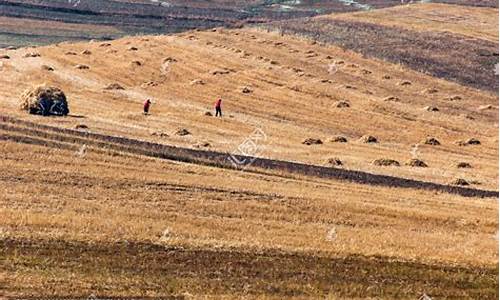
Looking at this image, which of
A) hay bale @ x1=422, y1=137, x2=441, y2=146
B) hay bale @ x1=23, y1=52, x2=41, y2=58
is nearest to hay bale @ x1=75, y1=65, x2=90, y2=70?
hay bale @ x1=23, y1=52, x2=41, y2=58

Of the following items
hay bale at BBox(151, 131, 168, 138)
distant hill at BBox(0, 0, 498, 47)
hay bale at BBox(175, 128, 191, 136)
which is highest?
hay bale at BBox(151, 131, 168, 138)

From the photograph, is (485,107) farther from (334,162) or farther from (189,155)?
(189,155)

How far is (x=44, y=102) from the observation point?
68.6 metres

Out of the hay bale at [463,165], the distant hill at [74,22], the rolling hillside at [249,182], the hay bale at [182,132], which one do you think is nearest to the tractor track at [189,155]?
the rolling hillside at [249,182]

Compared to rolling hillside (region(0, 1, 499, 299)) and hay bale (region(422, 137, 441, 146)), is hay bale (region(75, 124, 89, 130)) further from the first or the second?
hay bale (region(422, 137, 441, 146))

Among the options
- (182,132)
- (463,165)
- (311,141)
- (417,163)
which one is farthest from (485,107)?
(182,132)

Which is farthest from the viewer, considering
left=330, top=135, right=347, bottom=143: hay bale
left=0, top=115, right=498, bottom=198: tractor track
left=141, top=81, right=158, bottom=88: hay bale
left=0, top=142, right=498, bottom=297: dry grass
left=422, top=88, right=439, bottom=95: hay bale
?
left=422, top=88, right=439, bottom=95: hay bale

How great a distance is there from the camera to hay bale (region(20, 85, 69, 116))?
225ft

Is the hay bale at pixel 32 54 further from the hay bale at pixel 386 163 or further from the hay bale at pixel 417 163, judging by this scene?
the hay bale at pixel 417 163

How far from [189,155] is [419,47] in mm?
82880

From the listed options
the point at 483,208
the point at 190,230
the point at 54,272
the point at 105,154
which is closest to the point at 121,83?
the point at 105,154

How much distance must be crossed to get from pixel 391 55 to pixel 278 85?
1105 inches

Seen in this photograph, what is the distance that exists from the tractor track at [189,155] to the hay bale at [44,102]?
1086cm

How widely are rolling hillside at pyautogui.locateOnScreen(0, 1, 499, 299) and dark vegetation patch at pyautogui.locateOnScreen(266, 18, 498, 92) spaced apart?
2149 millimetres
